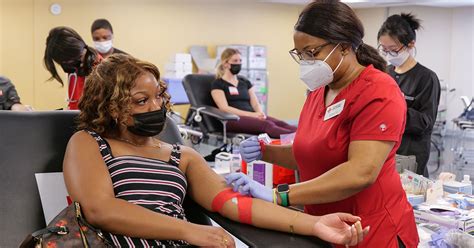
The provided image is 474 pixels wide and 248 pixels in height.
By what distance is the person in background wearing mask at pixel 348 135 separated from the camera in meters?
1.44

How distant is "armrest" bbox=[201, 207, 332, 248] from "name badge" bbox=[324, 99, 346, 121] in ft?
1.19

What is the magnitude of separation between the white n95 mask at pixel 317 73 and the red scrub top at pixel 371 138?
2.6 inches

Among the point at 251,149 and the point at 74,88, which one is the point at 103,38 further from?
the point at 251,149

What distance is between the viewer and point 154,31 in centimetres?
796

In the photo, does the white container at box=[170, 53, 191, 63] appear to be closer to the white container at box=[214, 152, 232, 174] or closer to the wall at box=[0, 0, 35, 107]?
the wall at box=[0, 0, 35, 107]

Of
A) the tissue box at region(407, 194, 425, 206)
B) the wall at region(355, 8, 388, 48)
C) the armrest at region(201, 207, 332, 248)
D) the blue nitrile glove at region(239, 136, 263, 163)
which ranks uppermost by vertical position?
the wall at region(355, 8, 388, 48)

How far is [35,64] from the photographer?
7086 mm

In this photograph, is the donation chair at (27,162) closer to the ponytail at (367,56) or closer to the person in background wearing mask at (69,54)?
the ponytail at (367,56)

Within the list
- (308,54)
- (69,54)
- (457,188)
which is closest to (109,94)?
(308,54)

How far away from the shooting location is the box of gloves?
2834 millimetres

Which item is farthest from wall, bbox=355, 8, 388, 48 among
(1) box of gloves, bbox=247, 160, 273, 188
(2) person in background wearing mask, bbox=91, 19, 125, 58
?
(1) box of gloves, bbox=247, 160, 273, 188

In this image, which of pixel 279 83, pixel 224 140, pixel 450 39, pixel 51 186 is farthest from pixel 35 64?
pixel 450 39

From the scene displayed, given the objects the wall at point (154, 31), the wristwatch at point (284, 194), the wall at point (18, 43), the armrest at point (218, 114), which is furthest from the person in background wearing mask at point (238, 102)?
the wristwatch at point (284, 194)

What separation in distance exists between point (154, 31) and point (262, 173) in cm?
552
